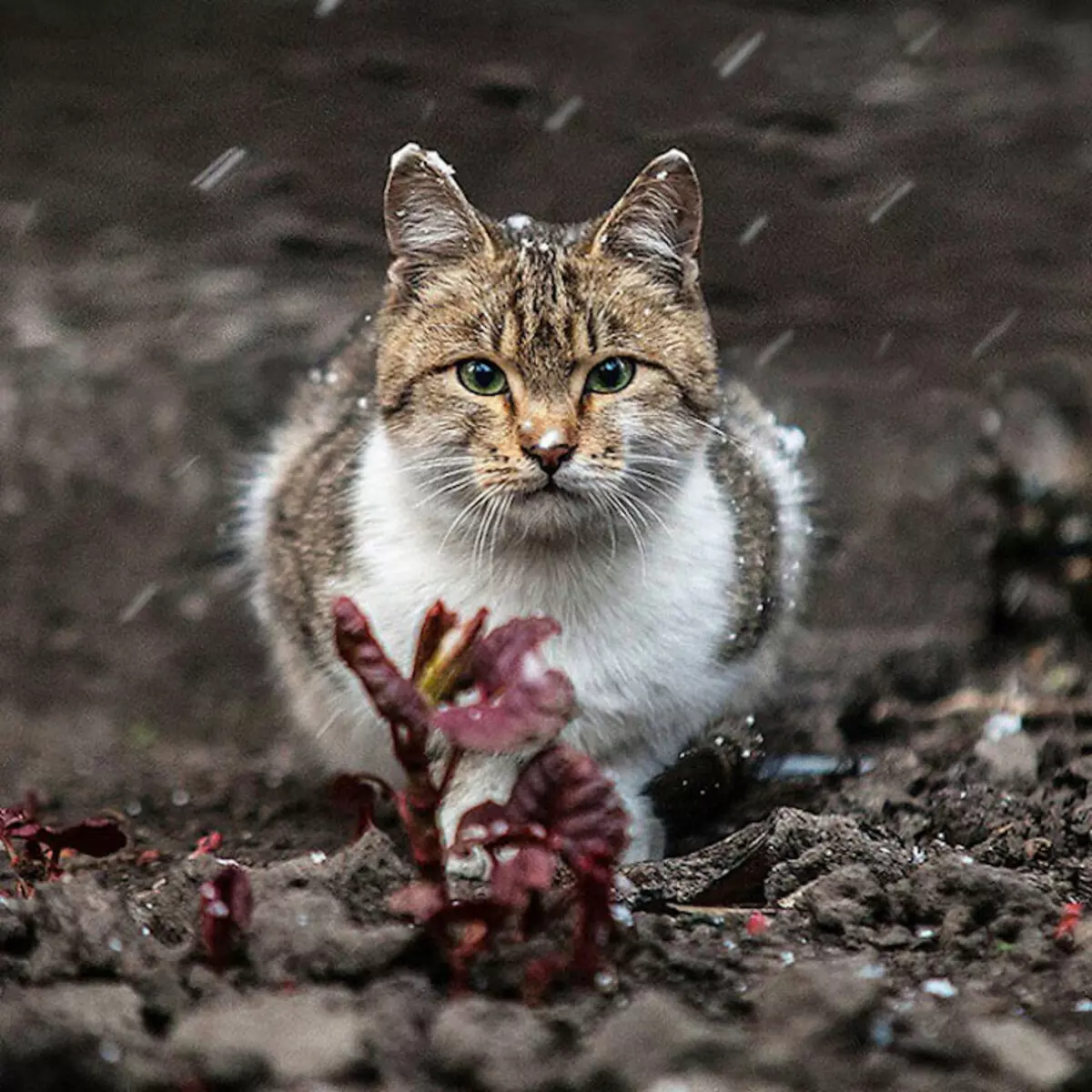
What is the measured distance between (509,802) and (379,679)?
0.81 feet

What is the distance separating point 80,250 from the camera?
17.2ft

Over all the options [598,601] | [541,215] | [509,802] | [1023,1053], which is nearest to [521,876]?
[509,802]

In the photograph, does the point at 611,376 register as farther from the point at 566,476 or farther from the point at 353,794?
the point at 353,794

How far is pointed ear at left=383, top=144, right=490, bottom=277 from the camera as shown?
11.0ft

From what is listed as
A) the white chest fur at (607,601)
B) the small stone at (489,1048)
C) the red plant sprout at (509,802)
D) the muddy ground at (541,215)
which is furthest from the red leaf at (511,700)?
the muddy ground at (541,215)

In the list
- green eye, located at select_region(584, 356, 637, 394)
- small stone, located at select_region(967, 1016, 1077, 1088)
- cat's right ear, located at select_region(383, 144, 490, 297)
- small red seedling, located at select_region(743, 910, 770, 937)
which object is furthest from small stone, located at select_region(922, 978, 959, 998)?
cat's right ear, located at select_region(383, 144, 490, 297)

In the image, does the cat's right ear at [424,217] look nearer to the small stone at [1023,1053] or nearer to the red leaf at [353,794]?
the red leaf at [353,794]

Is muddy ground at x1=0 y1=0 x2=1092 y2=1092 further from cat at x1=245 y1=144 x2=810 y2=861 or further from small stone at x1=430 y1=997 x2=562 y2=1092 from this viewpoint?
small stone at x1=430 y1=997 x2=562 y2=1092

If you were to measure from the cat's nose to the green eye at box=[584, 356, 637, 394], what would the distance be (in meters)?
0.24

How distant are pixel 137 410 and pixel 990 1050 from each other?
3.87m

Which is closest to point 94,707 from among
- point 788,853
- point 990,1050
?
point 788,853

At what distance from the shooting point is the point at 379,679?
2.18 m

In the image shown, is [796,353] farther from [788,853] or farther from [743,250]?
[788,853]

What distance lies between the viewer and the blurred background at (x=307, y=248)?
517cm
